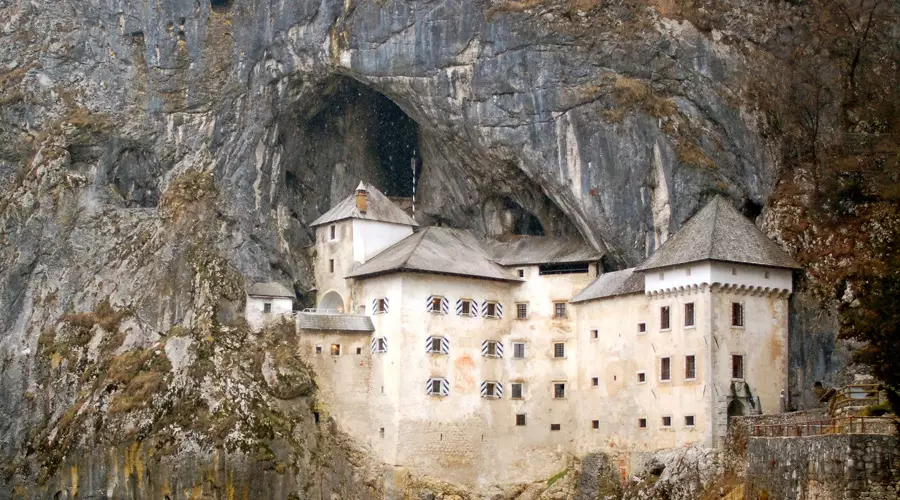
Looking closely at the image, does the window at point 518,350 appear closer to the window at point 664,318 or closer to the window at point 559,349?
the window at point 559,349

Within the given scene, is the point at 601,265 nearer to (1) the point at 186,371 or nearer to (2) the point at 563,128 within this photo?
(2) the point at 563,128

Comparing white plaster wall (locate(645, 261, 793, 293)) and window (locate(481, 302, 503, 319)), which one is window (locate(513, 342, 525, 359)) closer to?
window (locate(481, 302, 503, 319))

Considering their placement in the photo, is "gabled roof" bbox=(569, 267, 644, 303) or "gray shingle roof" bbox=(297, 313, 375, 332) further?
"gray shingle roof" bbox=(297, 313, 375, 332)

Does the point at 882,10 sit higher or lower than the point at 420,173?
higher

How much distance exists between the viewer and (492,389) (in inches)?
3305

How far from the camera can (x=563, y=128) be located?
82875 millimetres

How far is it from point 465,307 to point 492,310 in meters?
1.54

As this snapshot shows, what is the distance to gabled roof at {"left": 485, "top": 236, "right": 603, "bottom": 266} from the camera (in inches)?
3327

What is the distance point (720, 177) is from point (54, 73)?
38870 mm

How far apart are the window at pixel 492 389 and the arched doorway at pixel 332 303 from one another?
9406 mm

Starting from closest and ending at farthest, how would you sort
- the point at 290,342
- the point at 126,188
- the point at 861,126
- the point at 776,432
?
the point at 776,432 → the point at 861,126 → the point at 290,342 → the point at 126,188

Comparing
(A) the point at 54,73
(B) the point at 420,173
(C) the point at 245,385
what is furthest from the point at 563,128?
(A) the point at 54,73

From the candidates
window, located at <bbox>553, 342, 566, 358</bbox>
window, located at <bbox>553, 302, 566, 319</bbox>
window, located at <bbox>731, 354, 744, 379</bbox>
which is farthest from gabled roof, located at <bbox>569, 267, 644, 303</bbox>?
window, located at <bbox>731, 354, 744, 379</bbox>

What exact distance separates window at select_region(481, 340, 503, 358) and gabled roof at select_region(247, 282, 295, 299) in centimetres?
1050
